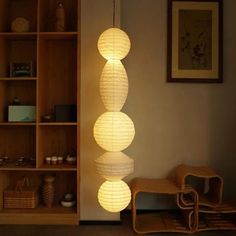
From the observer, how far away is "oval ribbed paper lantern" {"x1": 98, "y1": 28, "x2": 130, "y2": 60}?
98.3 inches

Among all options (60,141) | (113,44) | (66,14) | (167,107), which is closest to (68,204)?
(60,141)

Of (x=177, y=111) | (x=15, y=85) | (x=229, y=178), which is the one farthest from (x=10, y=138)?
(x=229, y=178)

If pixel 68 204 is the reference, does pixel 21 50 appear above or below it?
above

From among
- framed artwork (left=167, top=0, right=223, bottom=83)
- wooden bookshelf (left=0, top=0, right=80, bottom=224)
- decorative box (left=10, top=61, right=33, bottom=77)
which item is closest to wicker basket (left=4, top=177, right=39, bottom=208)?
wooden bookshelf (left=0, top=0, right=80, bottom=224)

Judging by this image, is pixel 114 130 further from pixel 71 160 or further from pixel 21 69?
pixel 21 69

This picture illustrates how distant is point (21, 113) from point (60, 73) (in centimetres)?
56

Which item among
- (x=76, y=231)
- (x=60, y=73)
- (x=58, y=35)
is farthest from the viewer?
(x=60, y=73)

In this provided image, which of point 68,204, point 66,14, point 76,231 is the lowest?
point 76,231

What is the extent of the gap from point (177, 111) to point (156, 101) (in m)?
0.24

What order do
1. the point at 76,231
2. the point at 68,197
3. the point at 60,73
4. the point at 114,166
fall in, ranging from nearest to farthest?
the point at 114,166, the point at 76,231, the point at 68,197, the point at 60,73

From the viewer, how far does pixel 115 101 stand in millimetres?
2520

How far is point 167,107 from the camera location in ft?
10.4

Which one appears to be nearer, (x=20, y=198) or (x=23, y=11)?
(x=20, y=198)

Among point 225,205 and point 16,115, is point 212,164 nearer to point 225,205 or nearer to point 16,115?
point 225,205
